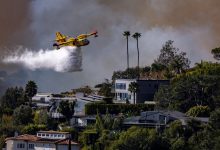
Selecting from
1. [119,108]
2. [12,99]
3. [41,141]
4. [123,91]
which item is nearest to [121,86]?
[123,91]

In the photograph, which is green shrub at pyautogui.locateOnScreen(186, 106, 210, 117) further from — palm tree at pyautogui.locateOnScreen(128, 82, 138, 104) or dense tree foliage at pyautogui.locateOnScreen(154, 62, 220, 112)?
palm tree at pyautogui.locateOnScreen(128, 82, 138, 104)

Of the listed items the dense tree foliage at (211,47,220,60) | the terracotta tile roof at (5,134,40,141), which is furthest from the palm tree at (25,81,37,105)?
the dense tree foliage at (211,47,220,60)

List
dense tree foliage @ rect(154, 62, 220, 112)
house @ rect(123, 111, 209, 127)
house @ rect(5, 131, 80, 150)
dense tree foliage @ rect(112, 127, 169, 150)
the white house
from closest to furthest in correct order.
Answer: dense tree foliage @ rect(112, 127, 169, 150) → house @ rect(123, 111, 209, 127) → house @ rect(5, 131, 80, 150) → dense tree foliage @ rect(154, 62, 220, 112) → the white house

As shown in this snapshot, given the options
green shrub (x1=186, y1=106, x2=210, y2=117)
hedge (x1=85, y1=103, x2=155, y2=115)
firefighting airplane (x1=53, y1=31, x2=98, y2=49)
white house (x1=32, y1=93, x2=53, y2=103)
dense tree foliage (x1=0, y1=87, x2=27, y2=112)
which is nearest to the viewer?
firefighting airplane (x1=53, y1=31, x2=98, y2=49)

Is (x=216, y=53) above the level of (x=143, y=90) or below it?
above

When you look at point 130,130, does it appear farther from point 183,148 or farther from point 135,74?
point 135,74

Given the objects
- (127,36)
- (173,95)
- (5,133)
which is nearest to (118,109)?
(173,95)

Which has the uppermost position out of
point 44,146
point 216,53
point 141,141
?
point 216,53

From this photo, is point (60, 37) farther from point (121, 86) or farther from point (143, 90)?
point (121, 86)
